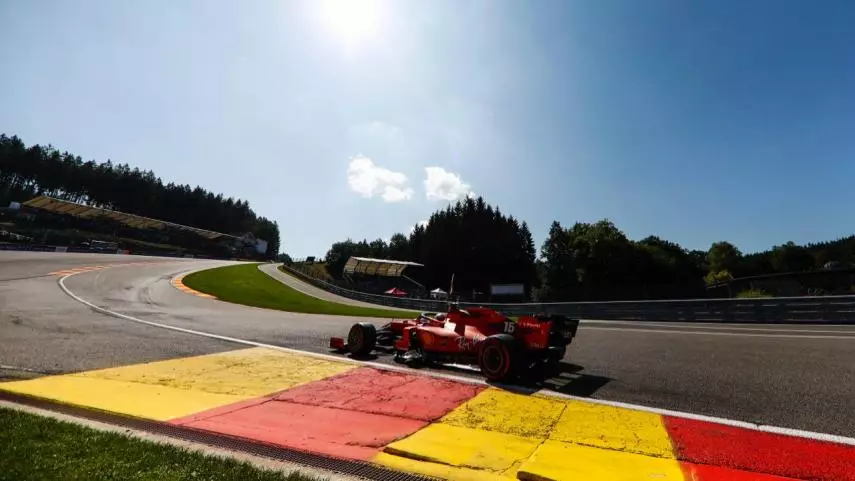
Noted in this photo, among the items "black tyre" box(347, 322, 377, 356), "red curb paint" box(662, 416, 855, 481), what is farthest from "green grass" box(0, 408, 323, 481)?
"black tyre" box(347, 322, 377, 356)

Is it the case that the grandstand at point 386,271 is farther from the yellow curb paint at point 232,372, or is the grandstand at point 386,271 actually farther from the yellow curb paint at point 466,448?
the yellow curb paint at point 466,448

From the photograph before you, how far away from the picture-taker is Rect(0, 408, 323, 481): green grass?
138 inches

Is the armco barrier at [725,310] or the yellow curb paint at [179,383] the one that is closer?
the yellow curb paint at [179,383]

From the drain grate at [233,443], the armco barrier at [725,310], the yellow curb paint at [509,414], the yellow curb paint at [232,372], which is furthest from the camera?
the armco barrier at [725,310]

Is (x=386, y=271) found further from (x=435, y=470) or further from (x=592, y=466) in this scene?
(x=592, y=466)

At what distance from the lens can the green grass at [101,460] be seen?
3506mm

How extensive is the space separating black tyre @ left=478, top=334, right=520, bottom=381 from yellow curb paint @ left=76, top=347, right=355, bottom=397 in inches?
112

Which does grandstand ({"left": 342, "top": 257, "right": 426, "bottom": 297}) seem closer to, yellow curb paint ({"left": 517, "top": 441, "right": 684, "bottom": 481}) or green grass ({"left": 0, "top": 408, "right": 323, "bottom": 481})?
green grass ({"left": 0, "top": 408, "right": 323, "bottom": 481})

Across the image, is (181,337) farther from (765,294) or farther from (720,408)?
(765,294)

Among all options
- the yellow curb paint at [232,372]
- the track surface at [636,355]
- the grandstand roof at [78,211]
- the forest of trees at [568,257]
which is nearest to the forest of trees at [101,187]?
the grandstand roof at [78,211]

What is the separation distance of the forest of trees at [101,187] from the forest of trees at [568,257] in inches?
3765

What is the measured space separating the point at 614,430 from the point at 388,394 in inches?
131

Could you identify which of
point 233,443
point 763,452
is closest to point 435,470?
point 233,443

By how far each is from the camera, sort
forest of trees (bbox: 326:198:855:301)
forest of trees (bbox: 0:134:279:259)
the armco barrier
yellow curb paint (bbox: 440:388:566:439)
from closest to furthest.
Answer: yellow curb paint (bbox: 440:388:566:439) < the armco barrier < forest of trees (bbox: 326:198:855:301) < forest of trees (bbox: 0:134:279:259)
